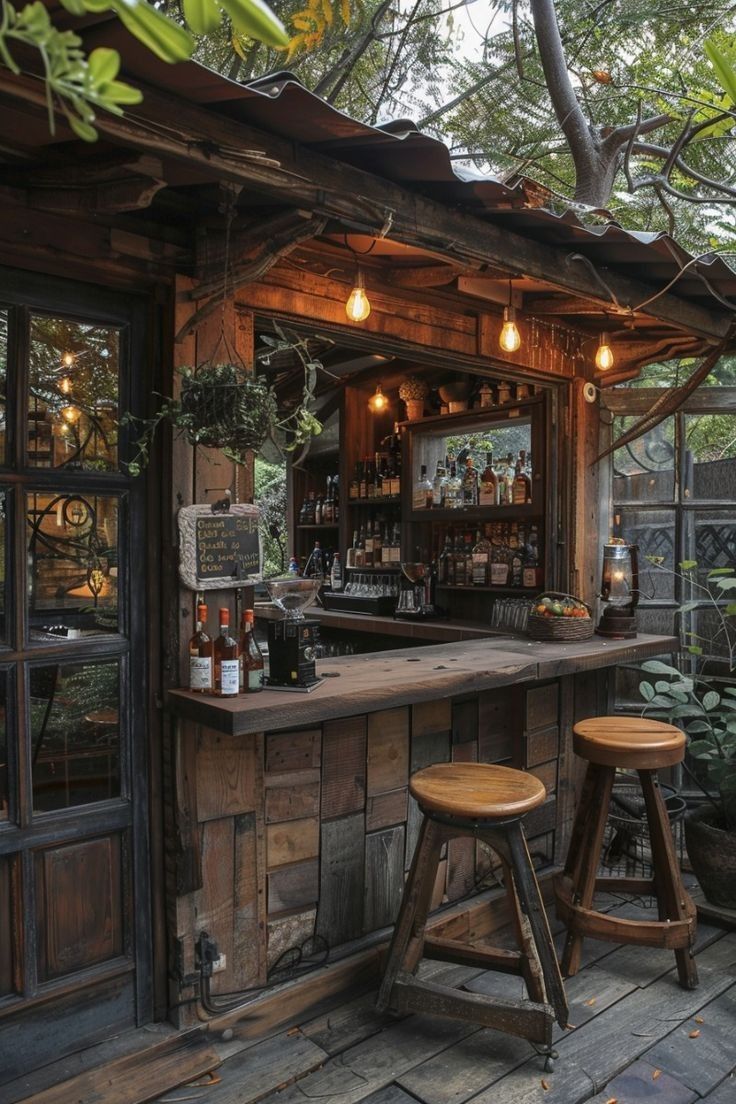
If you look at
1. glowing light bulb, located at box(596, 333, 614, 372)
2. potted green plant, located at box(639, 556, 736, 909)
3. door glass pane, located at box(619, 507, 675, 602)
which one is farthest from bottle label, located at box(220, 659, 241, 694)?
door glass pane, located at box(619, 507, 675, 602)

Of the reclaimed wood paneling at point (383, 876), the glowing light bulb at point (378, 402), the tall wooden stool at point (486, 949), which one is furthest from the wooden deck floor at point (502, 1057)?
the glowing light bulb at point (378, 402)

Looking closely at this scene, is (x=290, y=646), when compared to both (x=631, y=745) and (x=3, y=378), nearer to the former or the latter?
(x=3, y=378)

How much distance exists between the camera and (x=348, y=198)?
1.82 metres

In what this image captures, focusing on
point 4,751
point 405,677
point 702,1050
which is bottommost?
point 702,1050

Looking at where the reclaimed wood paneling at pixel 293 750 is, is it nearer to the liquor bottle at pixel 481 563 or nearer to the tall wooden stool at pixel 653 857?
the tall wooden stool at pixel 653 857

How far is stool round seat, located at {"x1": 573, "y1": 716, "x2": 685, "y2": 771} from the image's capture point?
2.41 metres

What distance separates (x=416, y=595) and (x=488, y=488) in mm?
737

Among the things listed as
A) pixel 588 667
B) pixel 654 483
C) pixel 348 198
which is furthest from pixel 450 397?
pixel 348 198

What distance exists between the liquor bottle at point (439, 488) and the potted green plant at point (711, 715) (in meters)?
1.20

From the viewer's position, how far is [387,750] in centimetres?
259

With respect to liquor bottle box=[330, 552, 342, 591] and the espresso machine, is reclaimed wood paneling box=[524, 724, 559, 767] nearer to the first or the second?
the espresso machine

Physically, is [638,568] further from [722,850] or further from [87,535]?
[87,535]

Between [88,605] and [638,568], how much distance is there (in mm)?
2357

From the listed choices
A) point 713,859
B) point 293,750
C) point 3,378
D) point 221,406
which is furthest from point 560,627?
point 3,378
